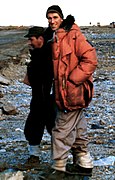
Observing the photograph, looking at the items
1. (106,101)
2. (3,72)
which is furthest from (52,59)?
(3,72)

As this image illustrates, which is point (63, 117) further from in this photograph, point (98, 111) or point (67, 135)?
point (98, 111)

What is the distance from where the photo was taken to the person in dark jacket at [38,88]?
5484 millimetres

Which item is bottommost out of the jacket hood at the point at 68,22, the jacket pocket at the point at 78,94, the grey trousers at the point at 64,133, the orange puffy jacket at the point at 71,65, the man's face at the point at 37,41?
the grey trousers at the point at 64,133

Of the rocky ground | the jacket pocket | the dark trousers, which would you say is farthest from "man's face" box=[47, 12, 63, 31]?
the rocky ground

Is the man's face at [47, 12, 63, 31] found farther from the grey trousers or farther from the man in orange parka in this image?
the grey trousers

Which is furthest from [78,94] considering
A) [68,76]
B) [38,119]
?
[38,119]

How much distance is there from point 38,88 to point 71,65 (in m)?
0.66

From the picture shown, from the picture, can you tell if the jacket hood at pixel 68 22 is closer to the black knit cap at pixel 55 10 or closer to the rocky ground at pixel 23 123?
the black knit cap at pixel 55 10

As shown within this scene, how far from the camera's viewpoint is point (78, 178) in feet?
18.2

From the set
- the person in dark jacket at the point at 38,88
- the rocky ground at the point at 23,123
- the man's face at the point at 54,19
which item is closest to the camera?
the man's face at the point at 54,19

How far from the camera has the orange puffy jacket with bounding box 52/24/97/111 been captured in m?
5.16

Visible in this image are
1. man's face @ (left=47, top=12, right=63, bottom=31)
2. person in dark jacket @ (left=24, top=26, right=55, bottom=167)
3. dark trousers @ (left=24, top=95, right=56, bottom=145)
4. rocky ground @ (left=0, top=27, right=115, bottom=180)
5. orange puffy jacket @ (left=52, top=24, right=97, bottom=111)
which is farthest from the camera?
rocky ground @ (left=0, top=27, right=115, bottom=180)

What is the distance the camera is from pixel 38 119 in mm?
5949

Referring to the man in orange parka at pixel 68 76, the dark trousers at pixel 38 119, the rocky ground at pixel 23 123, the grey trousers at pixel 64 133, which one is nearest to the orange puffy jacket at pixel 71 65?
the man in orange parka at pixel 68 76
